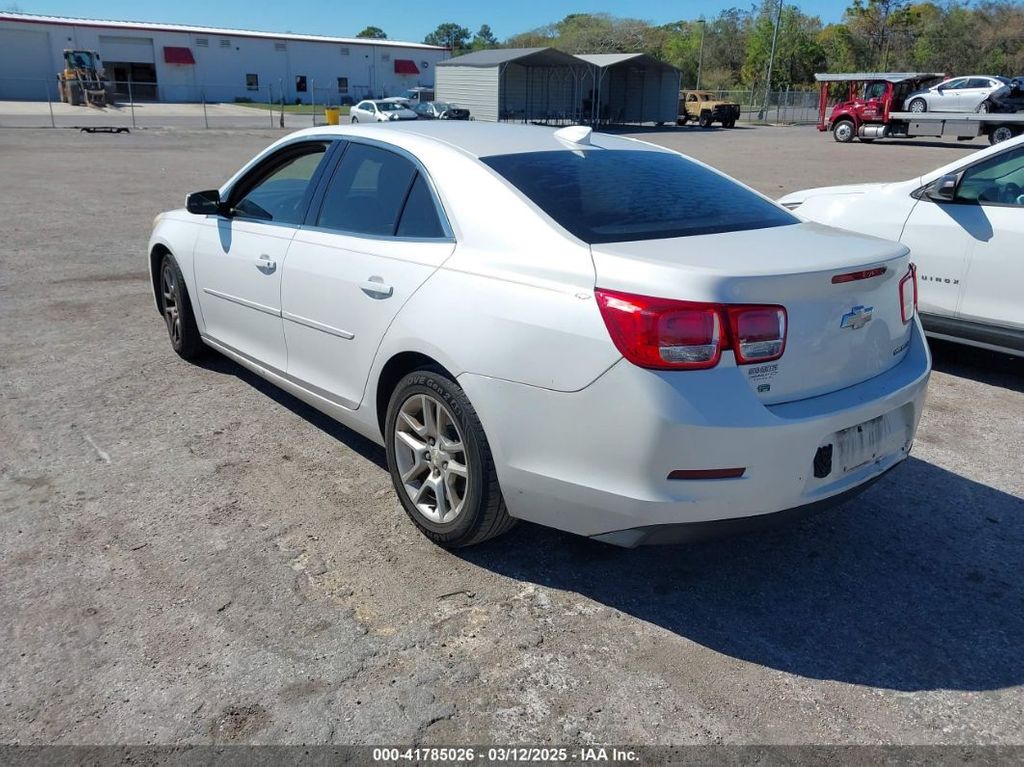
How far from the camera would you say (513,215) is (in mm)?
3252

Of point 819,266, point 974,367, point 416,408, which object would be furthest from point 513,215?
point 974,367

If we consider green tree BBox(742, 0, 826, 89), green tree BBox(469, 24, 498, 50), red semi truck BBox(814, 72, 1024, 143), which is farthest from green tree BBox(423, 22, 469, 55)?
red semi truck BBox(814, 72, 1024, 143)

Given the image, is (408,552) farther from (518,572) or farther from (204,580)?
(204,580)

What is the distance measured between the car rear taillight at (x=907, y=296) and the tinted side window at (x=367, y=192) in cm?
208

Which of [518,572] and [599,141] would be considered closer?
[518,572]

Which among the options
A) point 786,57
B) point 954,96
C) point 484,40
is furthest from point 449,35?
point 954,96

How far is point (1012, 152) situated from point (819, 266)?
3.59 m

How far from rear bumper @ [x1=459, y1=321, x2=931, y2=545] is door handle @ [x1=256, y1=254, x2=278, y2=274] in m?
1.70

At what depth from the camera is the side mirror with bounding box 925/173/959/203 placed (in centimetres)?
565

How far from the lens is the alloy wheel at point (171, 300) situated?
18.3 feet

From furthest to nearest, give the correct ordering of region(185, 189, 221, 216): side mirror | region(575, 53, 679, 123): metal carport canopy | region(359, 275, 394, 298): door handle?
region(575, 53, 679, 123): metal carport canopy
region(185, 189, 221, 216): side mirror
region(359, 275, 394, 298): door handle

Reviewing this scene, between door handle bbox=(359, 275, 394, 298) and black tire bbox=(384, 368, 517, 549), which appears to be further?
door handle bbox=(359, 275, 394, 298)

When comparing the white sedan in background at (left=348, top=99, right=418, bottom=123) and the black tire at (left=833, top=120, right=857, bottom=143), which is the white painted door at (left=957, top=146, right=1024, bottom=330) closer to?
the black tire at (left=833, top=120, right=857, bottom=143)

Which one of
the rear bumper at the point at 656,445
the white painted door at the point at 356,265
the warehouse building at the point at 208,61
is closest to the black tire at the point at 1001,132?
the white painted door at the point at 356,265
